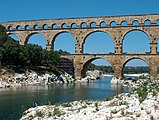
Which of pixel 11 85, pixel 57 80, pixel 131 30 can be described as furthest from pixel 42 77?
pixel 131 30

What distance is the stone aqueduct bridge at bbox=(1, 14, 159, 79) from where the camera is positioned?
66.4 m

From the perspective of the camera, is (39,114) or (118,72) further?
(118,72)

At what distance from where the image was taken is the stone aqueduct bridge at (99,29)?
2616 inches

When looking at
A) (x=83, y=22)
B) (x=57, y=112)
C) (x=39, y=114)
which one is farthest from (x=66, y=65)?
(x=57, y=112)

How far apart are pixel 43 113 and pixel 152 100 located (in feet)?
24.1

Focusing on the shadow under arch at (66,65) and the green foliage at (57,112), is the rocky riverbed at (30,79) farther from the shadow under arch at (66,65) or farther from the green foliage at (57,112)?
the green foliage at (57,112)

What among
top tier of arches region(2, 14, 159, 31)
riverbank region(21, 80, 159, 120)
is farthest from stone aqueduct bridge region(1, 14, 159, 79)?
riverbank region(21, 80, 159, 120)

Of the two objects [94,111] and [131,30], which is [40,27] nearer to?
[131,30]

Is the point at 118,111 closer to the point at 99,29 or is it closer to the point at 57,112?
the point at 57,112

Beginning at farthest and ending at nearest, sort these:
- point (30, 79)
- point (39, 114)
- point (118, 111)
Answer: point (30, 79), point (39, 114), point (118, 111)

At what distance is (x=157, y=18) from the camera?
218 feet

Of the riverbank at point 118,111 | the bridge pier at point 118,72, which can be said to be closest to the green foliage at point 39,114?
the riverbank at point 118,111

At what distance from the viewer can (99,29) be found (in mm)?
70750

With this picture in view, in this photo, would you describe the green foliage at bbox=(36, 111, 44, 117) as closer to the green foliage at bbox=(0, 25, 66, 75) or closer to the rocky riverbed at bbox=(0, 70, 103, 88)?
the rocky riverbed at bbox=(0, 70, 103, 88)
